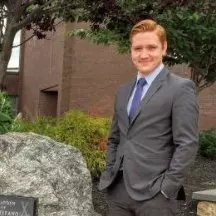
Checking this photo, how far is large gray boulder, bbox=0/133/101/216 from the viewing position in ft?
16.9

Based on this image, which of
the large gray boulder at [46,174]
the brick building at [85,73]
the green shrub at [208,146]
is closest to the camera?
the large gray boulder at [46,174]

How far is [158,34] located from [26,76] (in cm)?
2194

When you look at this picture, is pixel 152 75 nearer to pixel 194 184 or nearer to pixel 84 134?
pixel 84 134

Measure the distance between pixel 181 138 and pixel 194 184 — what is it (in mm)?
5982

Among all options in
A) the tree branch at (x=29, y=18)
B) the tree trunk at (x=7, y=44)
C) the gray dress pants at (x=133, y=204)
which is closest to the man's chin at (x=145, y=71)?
the gray dress pants at (x=133, y=204)

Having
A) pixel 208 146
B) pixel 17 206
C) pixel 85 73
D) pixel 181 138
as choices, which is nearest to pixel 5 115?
pixel 17 206

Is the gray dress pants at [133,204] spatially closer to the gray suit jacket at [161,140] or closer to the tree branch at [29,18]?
the gray suit jacket at [161,140]

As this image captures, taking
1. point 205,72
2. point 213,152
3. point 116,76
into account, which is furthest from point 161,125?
point 116,76

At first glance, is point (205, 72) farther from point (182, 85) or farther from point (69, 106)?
point (69, 106)

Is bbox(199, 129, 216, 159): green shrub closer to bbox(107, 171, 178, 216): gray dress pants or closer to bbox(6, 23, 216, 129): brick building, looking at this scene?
bbox(6, 23, 216, 129): brick building

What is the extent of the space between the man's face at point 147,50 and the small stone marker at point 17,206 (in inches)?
80.2

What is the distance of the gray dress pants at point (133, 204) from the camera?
10.6ft

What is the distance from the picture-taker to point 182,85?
331 cm

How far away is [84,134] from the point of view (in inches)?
307
